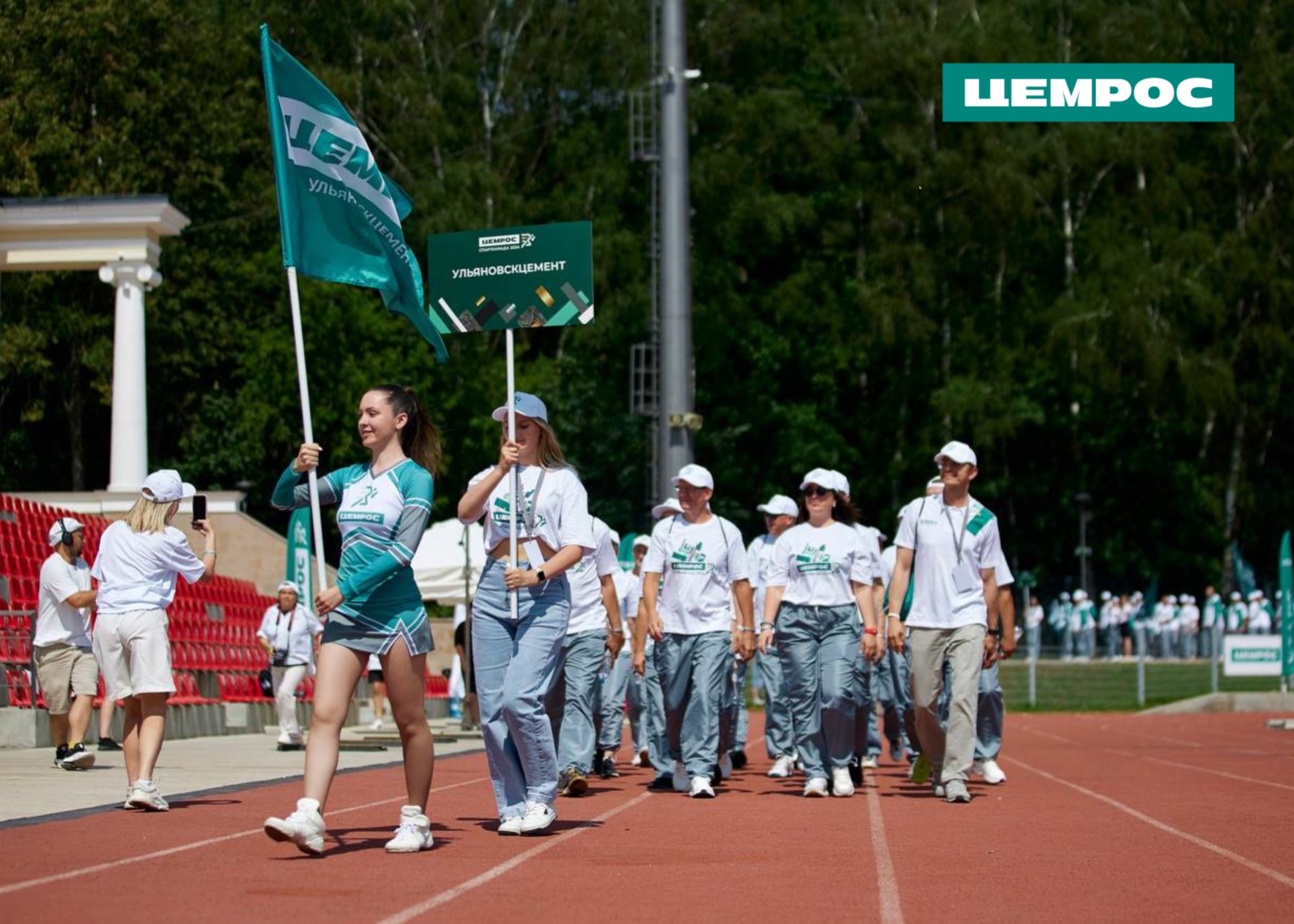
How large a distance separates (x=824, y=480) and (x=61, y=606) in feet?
21.1

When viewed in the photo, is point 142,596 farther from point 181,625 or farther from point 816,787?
point 181,625

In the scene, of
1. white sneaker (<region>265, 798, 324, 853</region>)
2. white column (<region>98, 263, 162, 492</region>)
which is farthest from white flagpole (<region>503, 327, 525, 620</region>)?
white column (<region>98, 263, 162, 492</region>)

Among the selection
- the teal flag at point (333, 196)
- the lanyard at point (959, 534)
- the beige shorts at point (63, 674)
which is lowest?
the beige shorts at point (63, 674)

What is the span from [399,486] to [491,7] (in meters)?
49.1

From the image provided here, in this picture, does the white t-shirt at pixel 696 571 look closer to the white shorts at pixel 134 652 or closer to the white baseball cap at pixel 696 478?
the white baseball cap at pixel 696 478

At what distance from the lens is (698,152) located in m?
56.4

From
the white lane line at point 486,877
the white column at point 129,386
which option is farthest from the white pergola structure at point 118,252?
the white lane line at point 486,877

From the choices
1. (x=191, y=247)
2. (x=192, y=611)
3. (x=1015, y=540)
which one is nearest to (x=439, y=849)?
(x=192, y=611)

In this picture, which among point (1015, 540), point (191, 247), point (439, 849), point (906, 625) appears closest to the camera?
point (439, 849)

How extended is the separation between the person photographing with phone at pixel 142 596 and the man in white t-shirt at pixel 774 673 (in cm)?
528

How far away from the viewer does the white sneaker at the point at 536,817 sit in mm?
10125

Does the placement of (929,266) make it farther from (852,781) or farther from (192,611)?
(852,781)

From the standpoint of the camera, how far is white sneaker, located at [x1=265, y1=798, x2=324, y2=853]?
8.55 metres

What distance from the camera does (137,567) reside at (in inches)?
483
